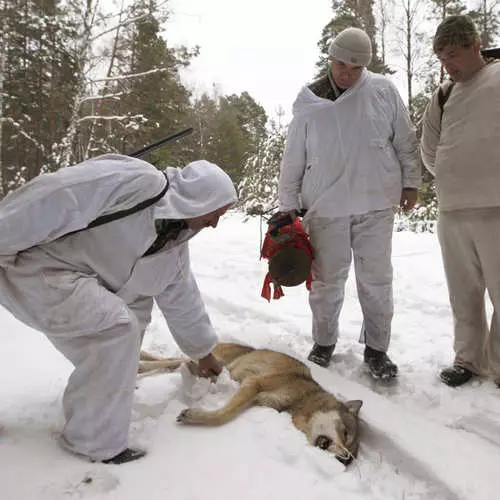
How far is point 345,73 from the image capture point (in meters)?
2.81

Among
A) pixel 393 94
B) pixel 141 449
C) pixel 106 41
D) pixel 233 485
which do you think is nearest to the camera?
pixel 233 485

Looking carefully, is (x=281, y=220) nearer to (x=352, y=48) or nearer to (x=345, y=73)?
(x=345, y=73)

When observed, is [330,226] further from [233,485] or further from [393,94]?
[233,485]

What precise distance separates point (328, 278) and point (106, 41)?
1340 centimetres

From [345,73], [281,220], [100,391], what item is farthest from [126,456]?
[345,73]

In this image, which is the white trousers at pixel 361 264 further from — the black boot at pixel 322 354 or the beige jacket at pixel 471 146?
the beige jacket at pixel 471 146

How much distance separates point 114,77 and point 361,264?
1037cm

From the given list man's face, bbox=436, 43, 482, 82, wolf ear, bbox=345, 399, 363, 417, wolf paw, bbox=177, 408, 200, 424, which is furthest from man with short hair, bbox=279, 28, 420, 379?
wolf paw, bbox=177, 408, 200, 424

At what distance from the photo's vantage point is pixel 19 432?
6.56 feet

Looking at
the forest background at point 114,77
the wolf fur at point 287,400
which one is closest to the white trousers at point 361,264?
the wolf fur at point 287,400

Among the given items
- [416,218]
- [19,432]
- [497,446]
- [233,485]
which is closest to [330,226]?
[497,446]

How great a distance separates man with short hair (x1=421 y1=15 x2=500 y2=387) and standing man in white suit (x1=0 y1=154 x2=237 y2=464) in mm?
1616

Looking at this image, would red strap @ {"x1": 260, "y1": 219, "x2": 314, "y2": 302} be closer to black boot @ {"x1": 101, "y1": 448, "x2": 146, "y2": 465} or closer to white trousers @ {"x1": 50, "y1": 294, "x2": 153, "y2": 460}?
white trousers @ {"x1": 50, "y1": 294, "x2": 153, "y2": 460}

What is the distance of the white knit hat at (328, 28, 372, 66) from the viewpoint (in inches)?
106
